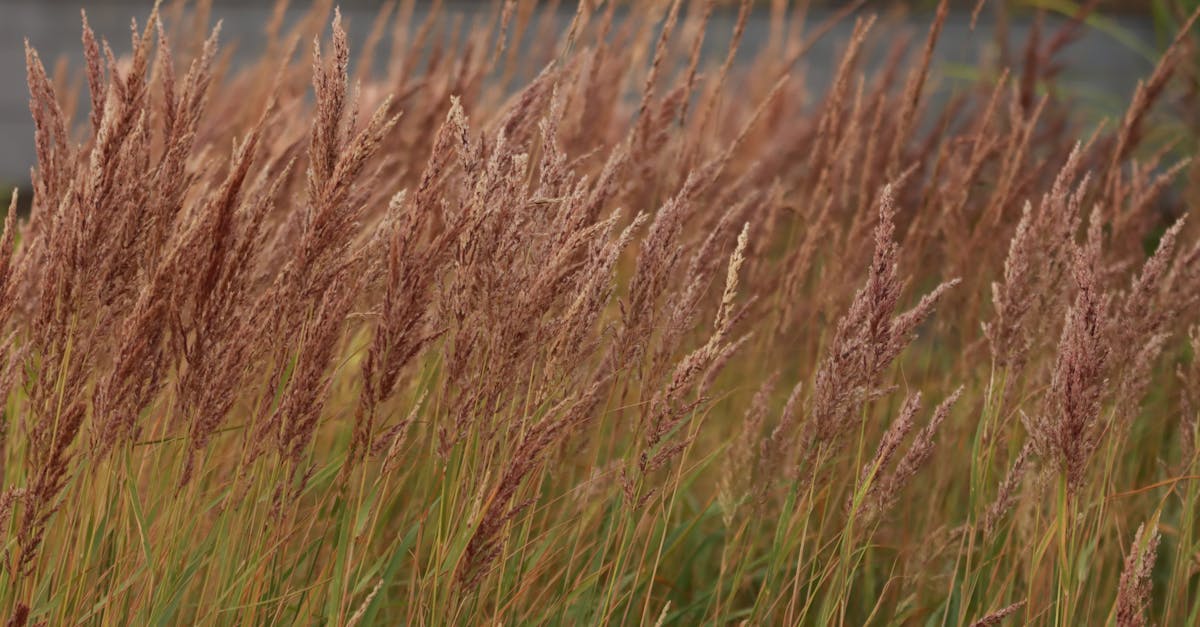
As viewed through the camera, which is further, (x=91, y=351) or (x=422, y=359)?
(x=422, y=359)

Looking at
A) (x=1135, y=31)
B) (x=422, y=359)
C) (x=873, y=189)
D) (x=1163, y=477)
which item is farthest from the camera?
(x=1135, y=31)

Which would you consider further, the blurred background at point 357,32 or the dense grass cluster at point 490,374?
the blurred background at point 357,32

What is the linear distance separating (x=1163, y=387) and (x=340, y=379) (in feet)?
6.29

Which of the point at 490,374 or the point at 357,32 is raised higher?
the point at 357,32

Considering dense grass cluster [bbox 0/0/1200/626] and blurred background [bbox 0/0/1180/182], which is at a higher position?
blurred background [bbox 0/0/1180/182]

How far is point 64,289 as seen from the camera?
53.8 inches

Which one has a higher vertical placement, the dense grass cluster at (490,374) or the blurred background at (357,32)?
the blurred background at (357,32)

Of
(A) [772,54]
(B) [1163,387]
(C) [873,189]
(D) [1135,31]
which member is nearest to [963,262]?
(C) [873,189]

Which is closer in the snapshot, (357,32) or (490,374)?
(490,374)

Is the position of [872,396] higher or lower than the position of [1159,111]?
lower

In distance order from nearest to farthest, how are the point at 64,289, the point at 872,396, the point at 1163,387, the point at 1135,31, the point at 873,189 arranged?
the point at 64,289, the point at 872,396, the point at 873,189, the point at 1163,387, the point at 1135,31

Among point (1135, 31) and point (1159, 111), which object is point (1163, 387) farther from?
point (1135, 31)

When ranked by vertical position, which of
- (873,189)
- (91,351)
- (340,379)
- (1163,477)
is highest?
(873,189)

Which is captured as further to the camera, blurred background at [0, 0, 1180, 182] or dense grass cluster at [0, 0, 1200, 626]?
blurred background at [0, 0, 1180, 182]
